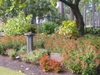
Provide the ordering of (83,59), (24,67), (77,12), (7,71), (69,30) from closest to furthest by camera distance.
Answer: (83,59), (7,71), (24,67), (77,12), (69,30)

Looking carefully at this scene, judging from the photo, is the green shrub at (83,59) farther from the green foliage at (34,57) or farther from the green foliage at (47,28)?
the green foliage at (47,28)

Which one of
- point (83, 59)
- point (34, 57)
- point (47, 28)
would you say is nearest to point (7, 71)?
point (34, 57)

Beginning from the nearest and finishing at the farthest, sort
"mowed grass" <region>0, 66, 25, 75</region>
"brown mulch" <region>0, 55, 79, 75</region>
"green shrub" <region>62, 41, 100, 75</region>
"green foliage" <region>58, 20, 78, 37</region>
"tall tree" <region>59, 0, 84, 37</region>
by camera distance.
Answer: "green shrub" <region>62, 41, 100, 75</region>
"brown mulch" <region>0, 55, 79, 75</region>
"mowed grass" <region>0, 66, 25, 75</region>
"tall tree" <region>59, 0, 84, 37</region>
"green foliage" <region>58, 20, 78, 37</region>

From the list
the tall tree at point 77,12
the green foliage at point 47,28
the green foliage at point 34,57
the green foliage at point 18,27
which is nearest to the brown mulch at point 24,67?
the green foliage at point 34,57

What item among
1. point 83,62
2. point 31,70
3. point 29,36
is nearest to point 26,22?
point 29,36

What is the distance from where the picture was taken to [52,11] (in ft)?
65.3

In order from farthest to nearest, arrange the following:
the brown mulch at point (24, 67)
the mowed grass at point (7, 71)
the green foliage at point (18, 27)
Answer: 1. the green foliage at point (18, 27)
2. the mowed grass at point (7, 71)
3. the brown mulch at point (24, 67)

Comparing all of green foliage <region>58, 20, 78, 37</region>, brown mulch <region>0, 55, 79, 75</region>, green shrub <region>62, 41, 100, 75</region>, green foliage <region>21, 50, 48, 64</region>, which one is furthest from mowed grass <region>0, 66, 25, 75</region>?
green foliage <region>58, 20, 78, 37</region>

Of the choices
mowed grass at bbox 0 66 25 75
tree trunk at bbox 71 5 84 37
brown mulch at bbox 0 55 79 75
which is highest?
tree trunk at bbox 71 5 84 37

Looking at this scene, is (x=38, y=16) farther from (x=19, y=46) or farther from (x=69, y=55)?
(x=69, y=55)

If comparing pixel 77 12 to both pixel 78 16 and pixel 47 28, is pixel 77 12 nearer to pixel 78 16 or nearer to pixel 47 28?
pixel 78 16

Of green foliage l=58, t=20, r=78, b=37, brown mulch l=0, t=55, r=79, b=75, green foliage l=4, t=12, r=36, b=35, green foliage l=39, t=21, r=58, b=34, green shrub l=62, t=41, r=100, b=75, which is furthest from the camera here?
green foliage l=39, t=21, r=58, b=34

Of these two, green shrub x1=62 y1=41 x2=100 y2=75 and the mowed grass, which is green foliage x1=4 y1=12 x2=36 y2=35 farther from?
green shrub x1=62 y1=41 x2=100 y2=75

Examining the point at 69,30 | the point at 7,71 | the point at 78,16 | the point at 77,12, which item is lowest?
the point at 7,71
